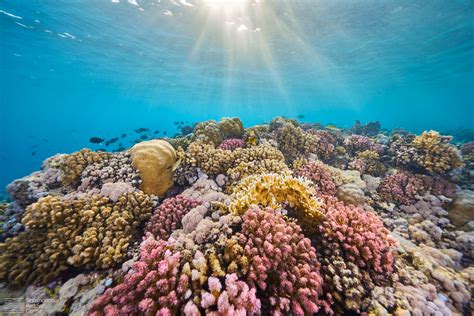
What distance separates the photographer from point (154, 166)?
5867 mm

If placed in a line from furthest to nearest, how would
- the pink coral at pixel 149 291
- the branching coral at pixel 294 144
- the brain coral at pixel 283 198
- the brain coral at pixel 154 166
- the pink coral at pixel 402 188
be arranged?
the branching coral at pixel 294 144 < the pink coral at pixel 402 188 < the brain coral at pixel 154 166 < the brain coral at pixel 283 198 < the pink coral at pixel 149 291

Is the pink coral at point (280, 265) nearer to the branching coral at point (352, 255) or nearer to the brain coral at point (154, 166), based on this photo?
the branching coral at point (352, 255)

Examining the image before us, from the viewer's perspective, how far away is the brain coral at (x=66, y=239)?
11.8ft

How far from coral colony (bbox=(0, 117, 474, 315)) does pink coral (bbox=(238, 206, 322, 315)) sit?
19mm

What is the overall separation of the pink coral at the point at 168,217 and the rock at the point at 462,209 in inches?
276

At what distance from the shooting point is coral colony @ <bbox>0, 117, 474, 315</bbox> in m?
2.63

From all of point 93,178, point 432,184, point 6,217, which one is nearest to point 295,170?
point 432,184

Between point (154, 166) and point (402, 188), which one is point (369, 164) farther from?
point (154, 166)

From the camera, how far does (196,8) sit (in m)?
16.8

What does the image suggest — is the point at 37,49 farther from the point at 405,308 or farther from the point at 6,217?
the point at 405,308

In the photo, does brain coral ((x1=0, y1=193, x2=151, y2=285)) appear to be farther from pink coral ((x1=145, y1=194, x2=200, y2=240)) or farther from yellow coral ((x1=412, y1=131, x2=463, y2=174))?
yellow coral ((x1=412, y1=131, x2=463, y2=174))

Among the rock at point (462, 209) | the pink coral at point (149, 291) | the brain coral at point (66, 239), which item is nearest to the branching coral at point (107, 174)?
the brain coral at point (66, 239)

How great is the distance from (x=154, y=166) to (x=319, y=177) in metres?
5.36

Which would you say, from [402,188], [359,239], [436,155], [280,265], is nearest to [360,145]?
[436,155]
